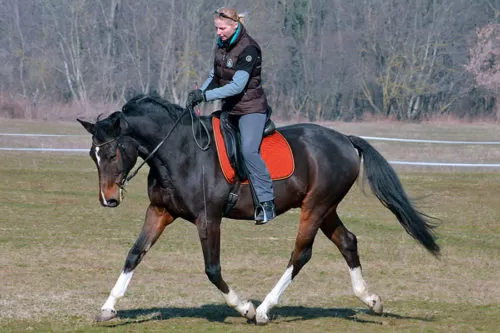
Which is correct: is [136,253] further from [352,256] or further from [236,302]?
[352,256]

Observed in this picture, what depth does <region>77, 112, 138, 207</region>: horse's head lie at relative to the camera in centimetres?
738

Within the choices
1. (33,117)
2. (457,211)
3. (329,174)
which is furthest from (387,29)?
(329,174)

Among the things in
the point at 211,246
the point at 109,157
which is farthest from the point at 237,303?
the point at 109,157

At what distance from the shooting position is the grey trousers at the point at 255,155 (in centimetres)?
789

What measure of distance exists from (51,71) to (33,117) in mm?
16324

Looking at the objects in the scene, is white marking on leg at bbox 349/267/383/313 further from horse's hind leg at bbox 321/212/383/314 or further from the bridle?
the bridle

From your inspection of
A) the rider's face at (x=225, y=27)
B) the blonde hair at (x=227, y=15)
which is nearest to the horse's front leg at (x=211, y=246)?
the rider's face at (x=225, y=27)

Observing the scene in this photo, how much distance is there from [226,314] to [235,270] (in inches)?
115

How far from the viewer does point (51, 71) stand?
203 ft

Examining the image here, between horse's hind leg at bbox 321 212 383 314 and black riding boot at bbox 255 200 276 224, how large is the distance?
0.90 m

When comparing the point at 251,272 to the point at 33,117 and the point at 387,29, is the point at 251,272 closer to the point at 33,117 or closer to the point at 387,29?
the point at 33,117

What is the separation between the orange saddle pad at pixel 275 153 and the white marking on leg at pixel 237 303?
1.00 metres

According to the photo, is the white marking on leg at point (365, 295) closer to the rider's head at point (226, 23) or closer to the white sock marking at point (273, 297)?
the white sock marking at point (273, 297)

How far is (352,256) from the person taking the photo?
8641 mm
